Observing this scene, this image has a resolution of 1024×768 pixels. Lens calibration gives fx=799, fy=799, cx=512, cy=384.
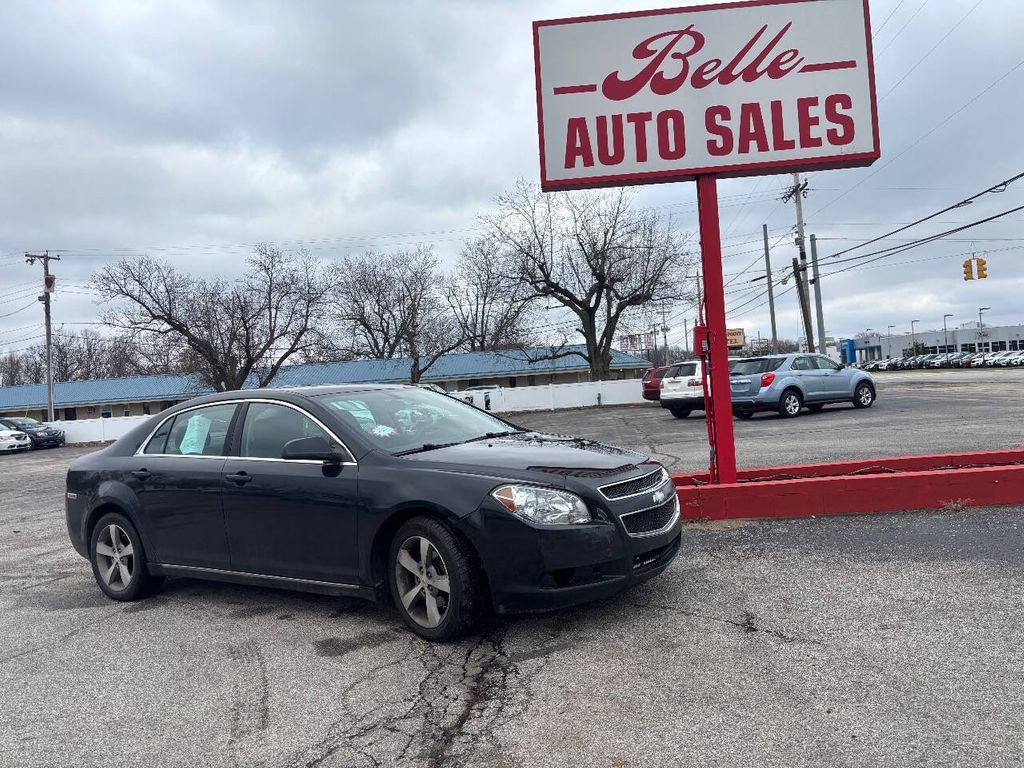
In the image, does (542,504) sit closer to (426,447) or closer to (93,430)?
(426,447)

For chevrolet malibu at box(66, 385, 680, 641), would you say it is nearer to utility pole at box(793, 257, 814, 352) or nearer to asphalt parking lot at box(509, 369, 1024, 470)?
asphalt parking lot at box(509, 369, 1024, 470)

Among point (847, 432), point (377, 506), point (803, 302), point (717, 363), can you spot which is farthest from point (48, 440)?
point (377, 506)

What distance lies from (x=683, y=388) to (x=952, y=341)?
12600 centimetres

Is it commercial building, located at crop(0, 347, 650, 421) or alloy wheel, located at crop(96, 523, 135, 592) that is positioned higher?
commercial building, located at crop(0, 347, 650, 421)

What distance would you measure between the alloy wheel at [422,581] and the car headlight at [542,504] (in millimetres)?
517

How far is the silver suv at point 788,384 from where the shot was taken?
19.6 meters

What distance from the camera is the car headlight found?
4215mm

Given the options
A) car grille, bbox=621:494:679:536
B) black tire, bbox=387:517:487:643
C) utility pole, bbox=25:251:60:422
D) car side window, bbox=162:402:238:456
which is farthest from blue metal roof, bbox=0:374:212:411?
car grille, bbox=621:494:679:536

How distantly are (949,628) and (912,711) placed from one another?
107cm

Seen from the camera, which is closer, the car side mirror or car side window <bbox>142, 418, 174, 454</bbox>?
the car side mirror

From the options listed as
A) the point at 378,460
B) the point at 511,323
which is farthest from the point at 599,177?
the point at 511,323

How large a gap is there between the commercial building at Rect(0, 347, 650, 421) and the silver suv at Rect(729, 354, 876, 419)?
40613 millimetres

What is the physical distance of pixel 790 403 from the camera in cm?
1981

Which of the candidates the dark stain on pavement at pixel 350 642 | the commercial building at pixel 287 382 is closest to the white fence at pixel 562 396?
the commercial building at pixel 287 382
